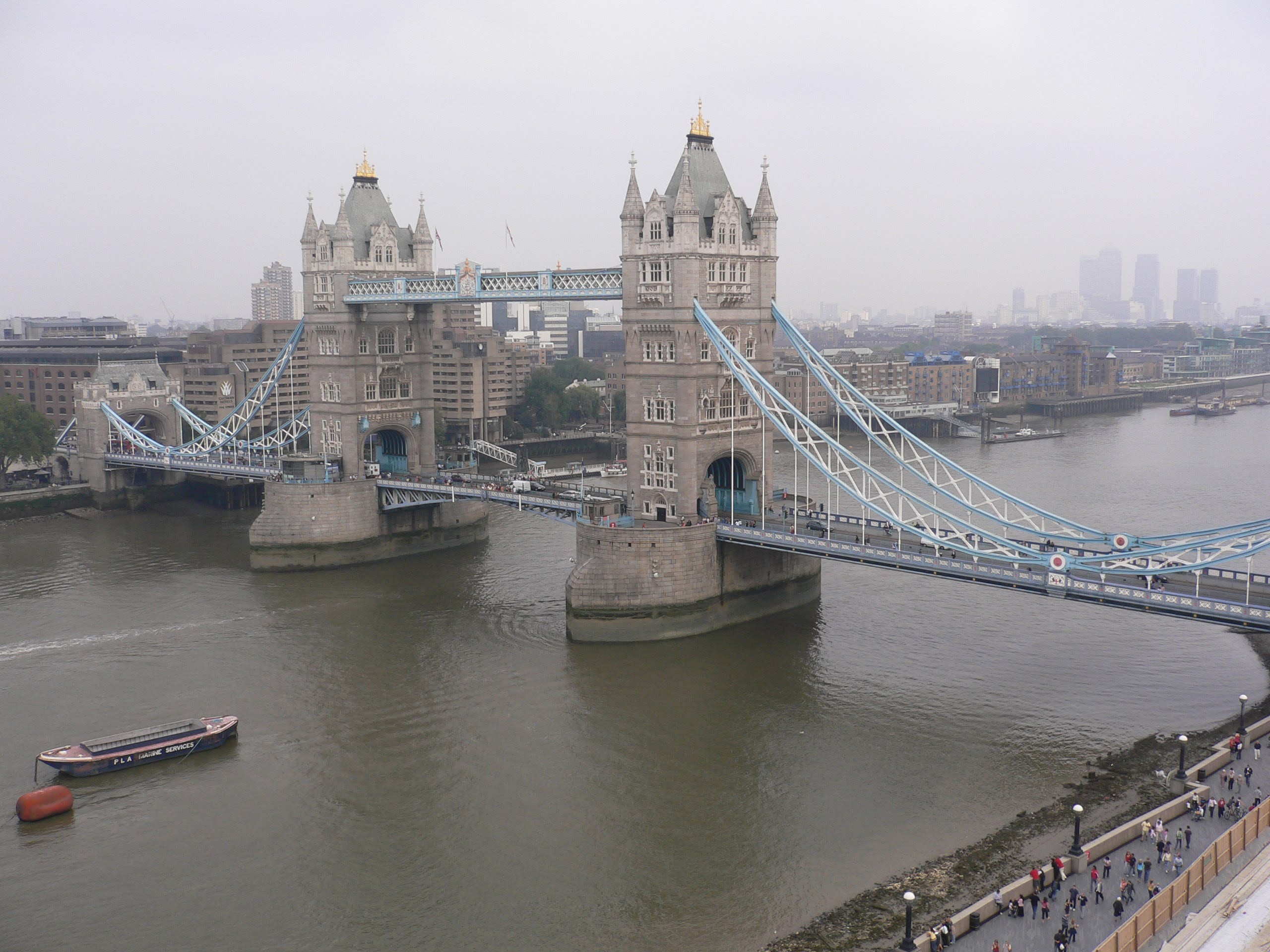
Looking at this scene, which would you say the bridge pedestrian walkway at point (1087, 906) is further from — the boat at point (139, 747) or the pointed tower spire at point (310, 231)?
the pointed tower spire at point (310, 231)

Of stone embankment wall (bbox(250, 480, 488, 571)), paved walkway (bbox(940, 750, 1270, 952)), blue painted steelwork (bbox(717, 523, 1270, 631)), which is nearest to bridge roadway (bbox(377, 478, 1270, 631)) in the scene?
blue painted steelwork (bbox(717, 523, 1270, 631))

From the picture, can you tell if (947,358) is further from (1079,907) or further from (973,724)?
(1079,907)

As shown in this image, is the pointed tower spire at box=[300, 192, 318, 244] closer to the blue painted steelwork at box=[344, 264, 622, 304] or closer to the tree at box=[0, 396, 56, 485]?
the blue painted steelwork at box=[344, 264, 622, 304]

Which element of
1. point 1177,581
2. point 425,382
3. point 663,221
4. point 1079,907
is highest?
point 663,221

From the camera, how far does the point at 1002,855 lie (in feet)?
103

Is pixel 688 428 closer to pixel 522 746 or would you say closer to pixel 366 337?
pixel 522 746

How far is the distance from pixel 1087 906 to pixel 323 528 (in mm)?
49904

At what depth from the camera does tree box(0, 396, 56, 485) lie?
295 feet

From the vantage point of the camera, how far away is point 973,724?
40531 mm

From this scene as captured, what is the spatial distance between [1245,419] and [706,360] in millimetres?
130748

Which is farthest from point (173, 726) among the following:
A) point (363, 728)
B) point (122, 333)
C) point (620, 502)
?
point (122, 333)

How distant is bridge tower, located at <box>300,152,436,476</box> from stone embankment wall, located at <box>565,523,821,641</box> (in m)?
24.5

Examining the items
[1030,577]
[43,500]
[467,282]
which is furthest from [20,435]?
[1030,577]

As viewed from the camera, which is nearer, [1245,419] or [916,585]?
[916,585]
